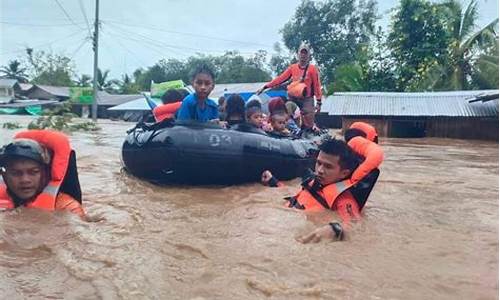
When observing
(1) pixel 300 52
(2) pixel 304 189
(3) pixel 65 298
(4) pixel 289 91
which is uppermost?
(1) pixel 300 52

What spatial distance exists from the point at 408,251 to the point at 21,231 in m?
2.28

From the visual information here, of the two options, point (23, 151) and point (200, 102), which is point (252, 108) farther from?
point (23, 151)

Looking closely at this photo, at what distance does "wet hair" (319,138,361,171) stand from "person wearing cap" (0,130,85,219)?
5.82 ft

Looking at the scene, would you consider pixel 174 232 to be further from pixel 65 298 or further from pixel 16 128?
pixel 16 128

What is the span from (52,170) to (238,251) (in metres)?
1.49

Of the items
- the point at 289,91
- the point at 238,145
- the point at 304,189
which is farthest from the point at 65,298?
the point at 289,91

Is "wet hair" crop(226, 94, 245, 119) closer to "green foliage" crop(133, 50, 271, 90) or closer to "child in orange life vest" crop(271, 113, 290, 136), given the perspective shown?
"child in orange life vest" crop(271, 113, 290, 136)

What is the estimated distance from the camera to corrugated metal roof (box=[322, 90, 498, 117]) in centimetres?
1698

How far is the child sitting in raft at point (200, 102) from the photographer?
15.5 feet

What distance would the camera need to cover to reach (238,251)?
2.72 m

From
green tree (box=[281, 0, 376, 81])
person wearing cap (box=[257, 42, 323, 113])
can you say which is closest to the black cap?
person wearing cap (box=[257, 42, 323, 113])

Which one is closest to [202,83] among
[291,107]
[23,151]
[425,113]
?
[23,151]

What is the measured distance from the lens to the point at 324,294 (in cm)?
212

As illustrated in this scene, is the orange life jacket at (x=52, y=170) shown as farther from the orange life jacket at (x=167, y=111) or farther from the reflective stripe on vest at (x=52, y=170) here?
the orange life jacket at (x=167, y=111)
